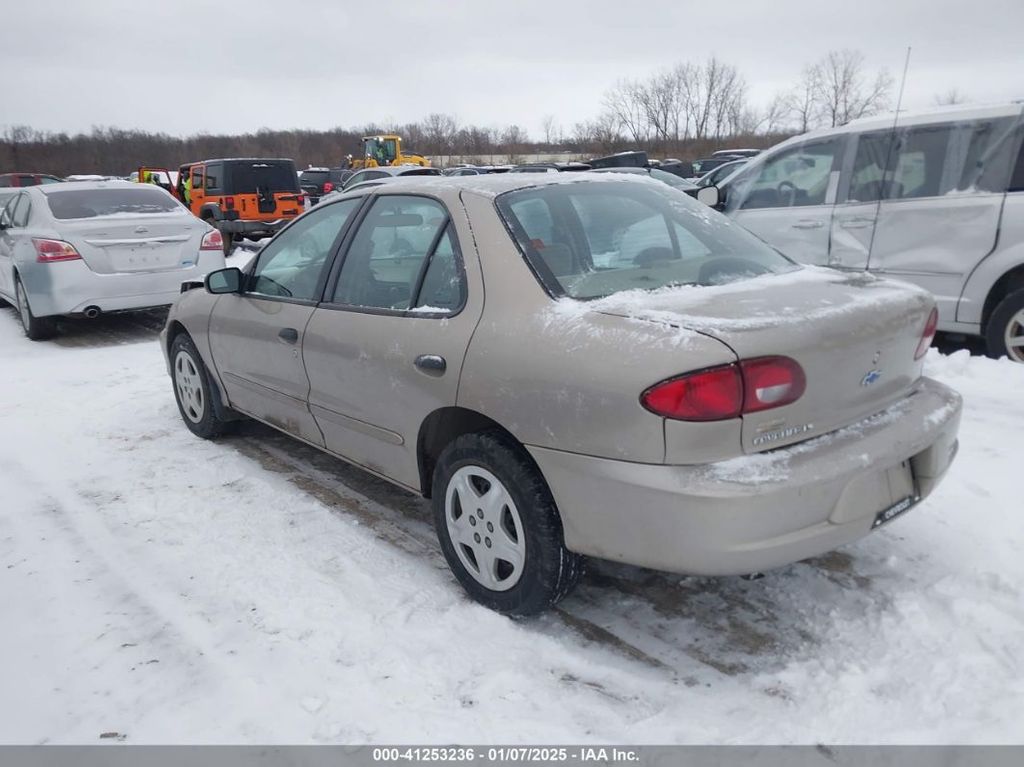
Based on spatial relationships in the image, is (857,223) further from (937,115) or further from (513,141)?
(513,141)

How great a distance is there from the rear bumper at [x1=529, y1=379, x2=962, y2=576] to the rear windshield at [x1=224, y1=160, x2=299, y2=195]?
16.7 meters

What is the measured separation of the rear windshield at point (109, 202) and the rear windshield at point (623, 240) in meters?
6.74

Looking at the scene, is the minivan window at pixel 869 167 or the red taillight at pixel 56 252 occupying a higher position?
the minivan window at pixel 869 167

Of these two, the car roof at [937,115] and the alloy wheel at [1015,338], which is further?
the car roof at [937,115]

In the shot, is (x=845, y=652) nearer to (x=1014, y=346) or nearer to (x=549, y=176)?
(x=549, y=176)

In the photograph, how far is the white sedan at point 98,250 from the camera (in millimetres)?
7668

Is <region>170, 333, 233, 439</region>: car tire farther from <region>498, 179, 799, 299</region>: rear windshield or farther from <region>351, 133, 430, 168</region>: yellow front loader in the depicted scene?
<region>351, 133, 430, 168</region>: yellow front loader

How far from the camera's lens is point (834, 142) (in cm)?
646

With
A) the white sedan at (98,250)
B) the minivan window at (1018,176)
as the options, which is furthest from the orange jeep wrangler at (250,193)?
the minivan window at (1018,176)

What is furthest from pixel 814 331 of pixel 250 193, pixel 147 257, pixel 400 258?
pixel 250 193

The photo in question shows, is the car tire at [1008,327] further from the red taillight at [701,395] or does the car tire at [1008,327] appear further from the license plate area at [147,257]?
the license plate area at [147,257]

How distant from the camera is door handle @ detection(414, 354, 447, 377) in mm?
2932

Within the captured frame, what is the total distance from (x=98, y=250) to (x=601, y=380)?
7.06 metres
